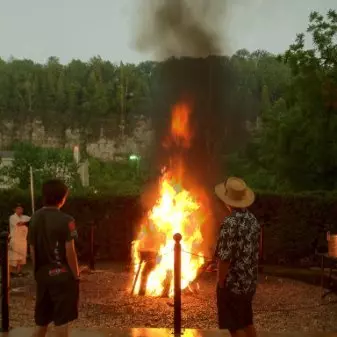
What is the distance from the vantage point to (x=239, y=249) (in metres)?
4.91

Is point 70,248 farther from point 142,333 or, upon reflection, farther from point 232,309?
point 142,333

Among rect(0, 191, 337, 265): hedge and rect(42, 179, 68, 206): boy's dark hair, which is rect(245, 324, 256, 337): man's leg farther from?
rect(0, 191, 337, 265): hedge

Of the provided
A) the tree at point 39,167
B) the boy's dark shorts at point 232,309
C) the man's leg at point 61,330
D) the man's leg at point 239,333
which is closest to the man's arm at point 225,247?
the boy's dark shorts at point 232,309

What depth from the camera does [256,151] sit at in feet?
72.1

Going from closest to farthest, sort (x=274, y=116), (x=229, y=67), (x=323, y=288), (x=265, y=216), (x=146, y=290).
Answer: (x=146, y=290)
(x=323, y=288)
(x=229, y=67)
(x=265, y=216)
(x=274, y=116)

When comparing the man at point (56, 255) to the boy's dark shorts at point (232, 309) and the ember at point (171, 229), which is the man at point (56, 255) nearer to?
the boy's dark shorts at point (232, 309)

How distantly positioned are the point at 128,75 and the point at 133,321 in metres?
57.3

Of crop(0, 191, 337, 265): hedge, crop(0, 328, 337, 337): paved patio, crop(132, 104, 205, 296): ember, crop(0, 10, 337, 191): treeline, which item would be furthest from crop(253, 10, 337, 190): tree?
crop(0, 328, 337, 337): paved patio

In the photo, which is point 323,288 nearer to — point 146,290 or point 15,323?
point 146,290

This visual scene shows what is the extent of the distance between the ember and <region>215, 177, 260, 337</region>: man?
3.30 metres

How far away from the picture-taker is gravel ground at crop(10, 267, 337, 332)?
766 cm

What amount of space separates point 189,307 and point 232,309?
3647 millimetres

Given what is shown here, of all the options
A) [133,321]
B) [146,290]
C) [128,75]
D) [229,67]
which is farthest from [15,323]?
[128,75]

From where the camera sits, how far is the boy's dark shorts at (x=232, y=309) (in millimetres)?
5016
